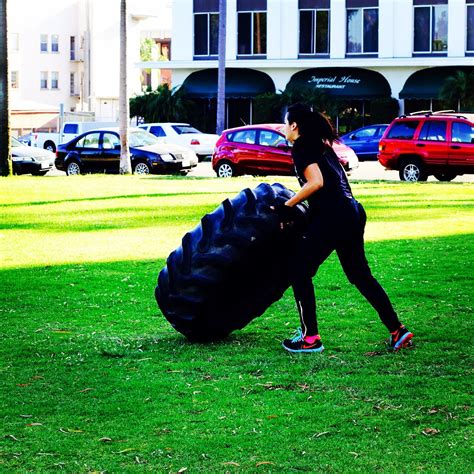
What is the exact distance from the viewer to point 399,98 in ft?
172

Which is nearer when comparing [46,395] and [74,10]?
[46,395]

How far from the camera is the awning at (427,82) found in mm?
51344

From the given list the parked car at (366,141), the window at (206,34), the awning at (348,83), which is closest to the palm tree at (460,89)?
the awning at (348,83)

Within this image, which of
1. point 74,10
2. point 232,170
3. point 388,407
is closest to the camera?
point 388,407

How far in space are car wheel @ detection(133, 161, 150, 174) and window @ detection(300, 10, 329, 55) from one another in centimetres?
2232

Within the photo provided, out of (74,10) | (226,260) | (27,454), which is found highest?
(74,10)

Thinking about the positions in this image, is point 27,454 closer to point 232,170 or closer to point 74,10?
point 232,170

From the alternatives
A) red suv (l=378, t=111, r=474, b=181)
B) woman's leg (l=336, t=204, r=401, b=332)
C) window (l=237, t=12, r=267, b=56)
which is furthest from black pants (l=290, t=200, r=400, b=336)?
window (l=237, t=12, r=267, b=56)

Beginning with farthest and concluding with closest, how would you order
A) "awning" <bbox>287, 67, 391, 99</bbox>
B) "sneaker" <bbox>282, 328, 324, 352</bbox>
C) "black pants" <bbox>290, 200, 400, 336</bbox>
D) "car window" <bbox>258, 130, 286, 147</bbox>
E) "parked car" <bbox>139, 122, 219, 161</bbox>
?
"awning" <bbox>287, 67, 391, 99</bbox>, "parked car" <bbox>139, 122, 219, 161</bbox>, "car window" <bbox>258, 130, 286, 147</bbox>, "sneaker" <bbox>282, 328, 324, 352</bbox>, "black pants" <bbox>290, 200, 400, 336</bbox>

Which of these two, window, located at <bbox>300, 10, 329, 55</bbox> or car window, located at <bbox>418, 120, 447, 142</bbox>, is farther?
window, located at <bbox>300, 10, 329, 55</bbox>

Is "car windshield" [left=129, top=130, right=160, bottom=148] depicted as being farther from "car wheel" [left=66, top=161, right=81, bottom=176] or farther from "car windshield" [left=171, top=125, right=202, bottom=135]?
"car windshield" [left=171, top=125, right=202, bottom=135]

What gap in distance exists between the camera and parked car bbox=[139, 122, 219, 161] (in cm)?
4284

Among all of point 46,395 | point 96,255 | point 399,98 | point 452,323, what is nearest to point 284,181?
point 96,255

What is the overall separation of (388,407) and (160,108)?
4830 cm
